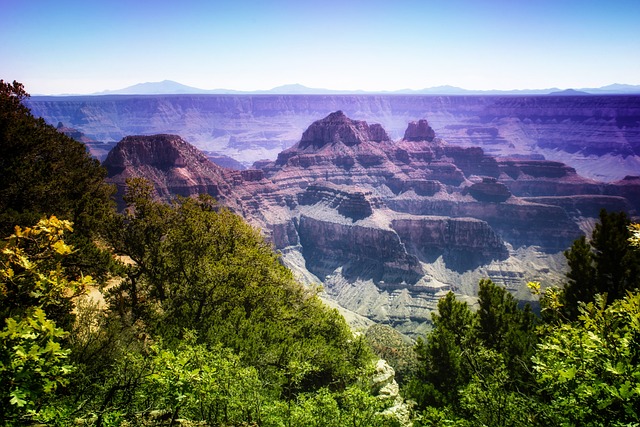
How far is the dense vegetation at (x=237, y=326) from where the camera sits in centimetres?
1436

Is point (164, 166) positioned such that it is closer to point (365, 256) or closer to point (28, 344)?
point (365, 256)

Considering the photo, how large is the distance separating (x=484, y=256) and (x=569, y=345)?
Result: 18050 cm

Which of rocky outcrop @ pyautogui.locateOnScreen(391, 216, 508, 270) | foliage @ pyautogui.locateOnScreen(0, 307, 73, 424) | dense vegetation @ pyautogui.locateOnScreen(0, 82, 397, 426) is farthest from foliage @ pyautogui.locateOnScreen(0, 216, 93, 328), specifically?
rocky outcrop @ pyautogui.locateOnScreen(391, 216, 508, 270)

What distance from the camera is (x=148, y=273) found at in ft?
105

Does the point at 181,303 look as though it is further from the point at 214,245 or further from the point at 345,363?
the point at 345,363

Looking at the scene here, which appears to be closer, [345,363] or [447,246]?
[345,363]

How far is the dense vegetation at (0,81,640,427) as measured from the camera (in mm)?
14359

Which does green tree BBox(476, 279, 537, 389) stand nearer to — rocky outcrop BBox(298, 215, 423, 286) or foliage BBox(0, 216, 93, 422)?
foliage BBox(0, 216, 93, 422)

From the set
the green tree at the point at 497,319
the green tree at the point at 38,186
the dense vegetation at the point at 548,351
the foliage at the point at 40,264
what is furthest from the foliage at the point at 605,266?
the green tree at the point at 38,186

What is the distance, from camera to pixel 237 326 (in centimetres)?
2720

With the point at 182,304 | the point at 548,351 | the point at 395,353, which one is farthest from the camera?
the point at 395,353

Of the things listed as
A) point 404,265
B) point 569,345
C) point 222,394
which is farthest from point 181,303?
point 404,265

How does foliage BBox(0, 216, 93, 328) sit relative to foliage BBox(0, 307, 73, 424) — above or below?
above

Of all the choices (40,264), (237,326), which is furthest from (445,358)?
(40,264)
